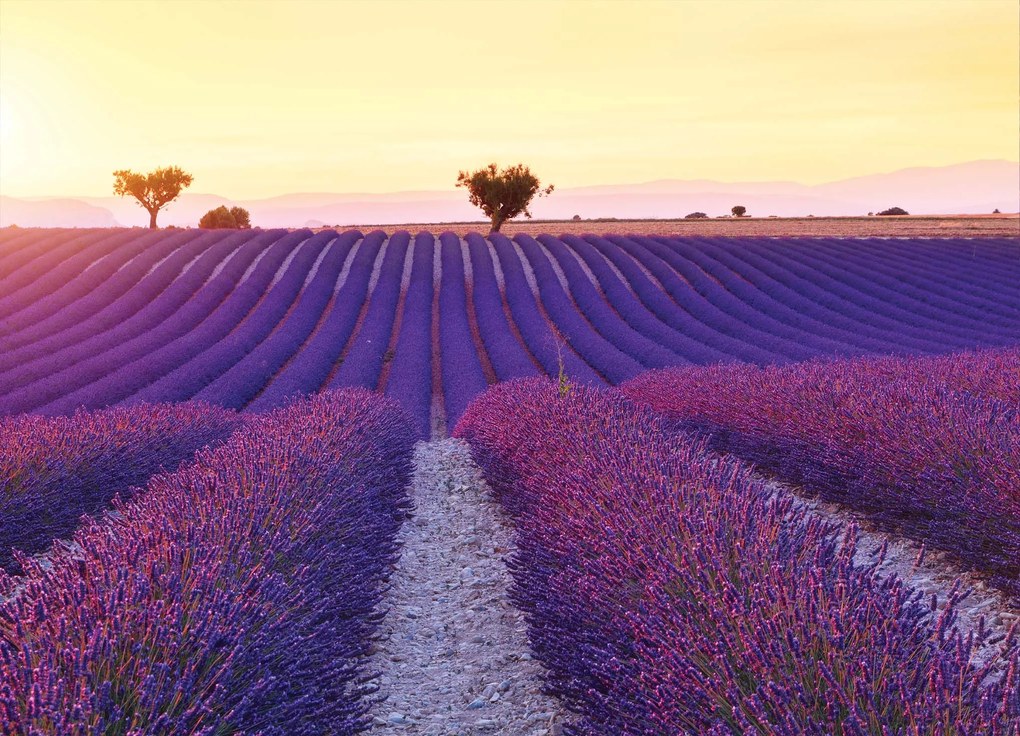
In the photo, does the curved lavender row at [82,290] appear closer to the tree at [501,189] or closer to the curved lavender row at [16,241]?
the curved lavender row at [16,241]

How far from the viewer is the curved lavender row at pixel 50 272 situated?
1830 centimetres

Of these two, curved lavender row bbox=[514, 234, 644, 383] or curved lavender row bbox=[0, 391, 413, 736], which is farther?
curved lavender row bbox=[514, 234, 644, 383]

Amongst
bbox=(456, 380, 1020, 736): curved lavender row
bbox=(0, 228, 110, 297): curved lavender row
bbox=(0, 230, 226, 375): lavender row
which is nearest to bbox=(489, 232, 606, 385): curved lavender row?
bbox=(456, 380, 1020, 736): curved lavender row

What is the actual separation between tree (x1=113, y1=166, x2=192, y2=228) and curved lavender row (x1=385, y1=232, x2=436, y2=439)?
75.6 feet

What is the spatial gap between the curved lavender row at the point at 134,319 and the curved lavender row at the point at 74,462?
4.59m

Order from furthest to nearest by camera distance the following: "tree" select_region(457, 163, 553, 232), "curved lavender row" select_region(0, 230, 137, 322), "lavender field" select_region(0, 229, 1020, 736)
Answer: "tree" select_region(457, 163, 553, 232)
"curved lavender row" select_region(0, 230, 137, 322)
"lavender field" select_region(0, 229, 1020, 736)

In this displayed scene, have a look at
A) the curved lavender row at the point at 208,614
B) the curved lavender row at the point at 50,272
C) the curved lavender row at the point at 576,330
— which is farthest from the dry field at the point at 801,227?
the curved lavender row at the point at 208,614

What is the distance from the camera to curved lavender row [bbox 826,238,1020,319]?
20.5 metres

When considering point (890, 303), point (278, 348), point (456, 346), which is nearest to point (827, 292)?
point (890, 303)

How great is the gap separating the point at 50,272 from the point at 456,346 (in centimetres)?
1190

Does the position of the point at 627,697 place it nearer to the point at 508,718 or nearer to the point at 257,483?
the point at 508,718

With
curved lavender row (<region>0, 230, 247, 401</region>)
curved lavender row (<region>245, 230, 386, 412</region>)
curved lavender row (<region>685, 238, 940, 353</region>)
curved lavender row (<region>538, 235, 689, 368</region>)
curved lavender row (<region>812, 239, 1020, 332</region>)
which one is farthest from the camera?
curved lavender row (<region>812, 239, 1020, 332</region>)

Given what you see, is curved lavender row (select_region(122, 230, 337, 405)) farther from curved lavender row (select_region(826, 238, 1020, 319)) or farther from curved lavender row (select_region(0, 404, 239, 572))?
curved lavender row (select_region(826, 238, 1020, 319))

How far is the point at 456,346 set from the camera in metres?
16.7
